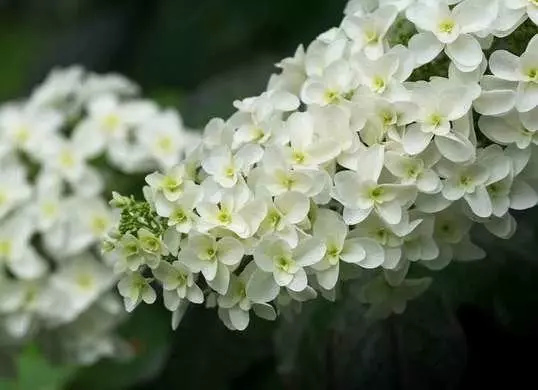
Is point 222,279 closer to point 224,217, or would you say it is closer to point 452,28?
point 224,217

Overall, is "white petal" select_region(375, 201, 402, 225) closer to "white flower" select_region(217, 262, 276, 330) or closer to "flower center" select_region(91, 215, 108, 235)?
"white flower" select_region(217, 262, 276, 330)

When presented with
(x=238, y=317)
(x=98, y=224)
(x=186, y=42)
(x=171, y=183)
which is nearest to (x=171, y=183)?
(x=171, y=183)

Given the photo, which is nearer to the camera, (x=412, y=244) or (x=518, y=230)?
(x=412, y=244)

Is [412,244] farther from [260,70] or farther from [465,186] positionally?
[260,70]

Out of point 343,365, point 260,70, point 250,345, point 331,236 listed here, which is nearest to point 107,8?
point 260,70

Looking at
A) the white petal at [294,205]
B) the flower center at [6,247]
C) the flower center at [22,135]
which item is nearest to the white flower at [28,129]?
the flower center at [22,135]

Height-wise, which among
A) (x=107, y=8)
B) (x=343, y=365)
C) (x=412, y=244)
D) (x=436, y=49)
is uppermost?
(x=436, y=49)

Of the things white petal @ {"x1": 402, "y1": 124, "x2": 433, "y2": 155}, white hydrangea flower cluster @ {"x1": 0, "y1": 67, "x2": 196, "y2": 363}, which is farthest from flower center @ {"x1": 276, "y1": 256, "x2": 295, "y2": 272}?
white hydrangea flower cluster @ {"x1": 0, "y1": 67, "x2": 196, "y2": 363}

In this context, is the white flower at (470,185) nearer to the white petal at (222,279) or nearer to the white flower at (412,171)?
the white flower at (412,171)
